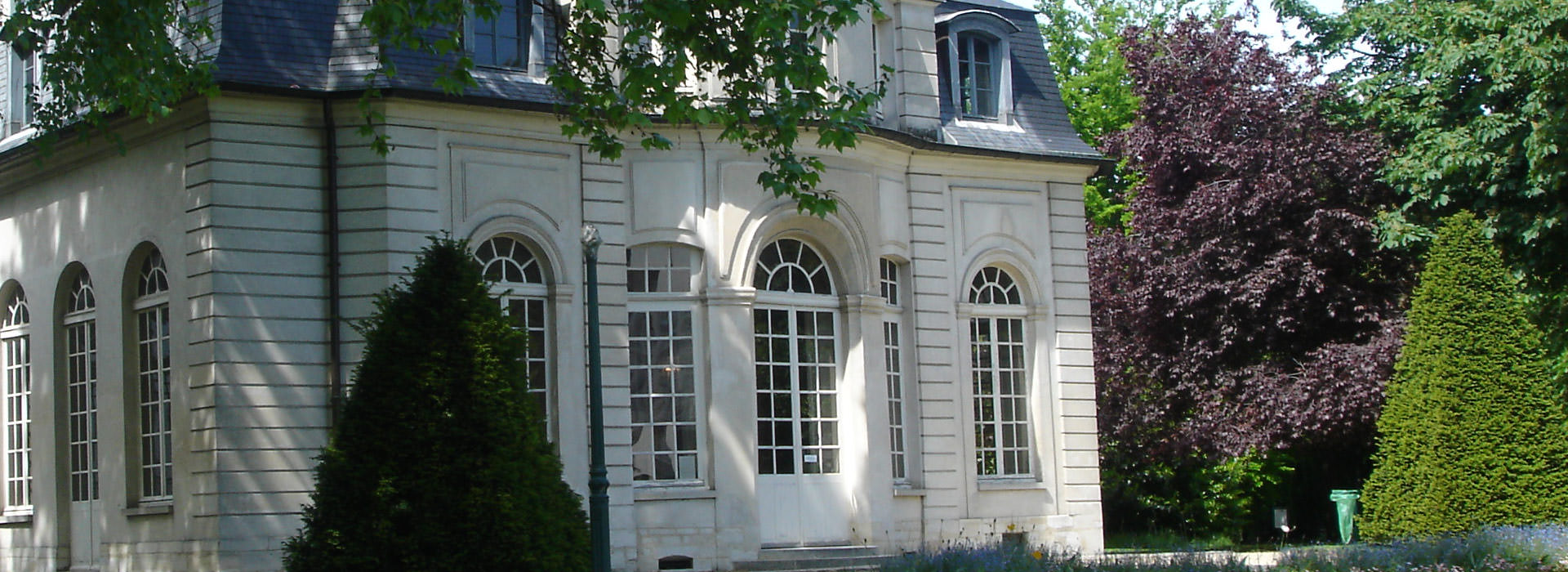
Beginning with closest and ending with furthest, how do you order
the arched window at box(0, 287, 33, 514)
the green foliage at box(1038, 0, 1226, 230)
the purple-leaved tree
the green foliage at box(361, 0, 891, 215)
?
the green foliage at box(361, 0, 891, 215) → the arched window at box(0, 287, 33, 514) → the purple-leaved tree → the green foliage at box(1038, 0, 1226, 230)

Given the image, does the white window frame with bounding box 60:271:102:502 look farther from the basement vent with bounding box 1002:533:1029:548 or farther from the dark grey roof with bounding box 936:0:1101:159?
the basement vent with bounding box 1002:533:1029:548

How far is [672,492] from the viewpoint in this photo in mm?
19125

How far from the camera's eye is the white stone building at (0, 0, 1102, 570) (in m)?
17.8

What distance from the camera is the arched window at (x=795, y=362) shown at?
20.0 metres

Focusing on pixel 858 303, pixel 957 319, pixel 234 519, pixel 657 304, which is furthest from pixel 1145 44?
pixel 234 519

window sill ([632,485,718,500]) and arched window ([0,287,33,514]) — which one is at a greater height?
arched window ([0,287,33,514])

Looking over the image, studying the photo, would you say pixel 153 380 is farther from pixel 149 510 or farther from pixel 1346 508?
pixel 1346 508

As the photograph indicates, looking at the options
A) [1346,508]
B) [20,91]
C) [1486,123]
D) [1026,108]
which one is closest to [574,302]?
[1026,108]

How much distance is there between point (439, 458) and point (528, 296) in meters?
6.08

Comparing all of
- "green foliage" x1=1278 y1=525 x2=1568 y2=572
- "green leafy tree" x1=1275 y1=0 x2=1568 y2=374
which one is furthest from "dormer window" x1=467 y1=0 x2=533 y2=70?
"green leafy tree" x1=1275 y1=0 x2=1568 y2=374

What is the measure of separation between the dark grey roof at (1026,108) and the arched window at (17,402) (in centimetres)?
1094

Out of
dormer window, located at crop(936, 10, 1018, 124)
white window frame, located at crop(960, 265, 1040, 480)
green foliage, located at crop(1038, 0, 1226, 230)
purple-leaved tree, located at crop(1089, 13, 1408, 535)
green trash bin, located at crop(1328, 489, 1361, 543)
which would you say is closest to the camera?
white window frame, located at crop(960, 265, 1040, 480)

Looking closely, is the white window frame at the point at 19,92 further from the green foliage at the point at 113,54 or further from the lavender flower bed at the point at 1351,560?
the lavender flower bed at the point at 1351,560

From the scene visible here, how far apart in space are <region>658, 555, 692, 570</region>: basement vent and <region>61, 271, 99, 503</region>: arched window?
20.3 feet
